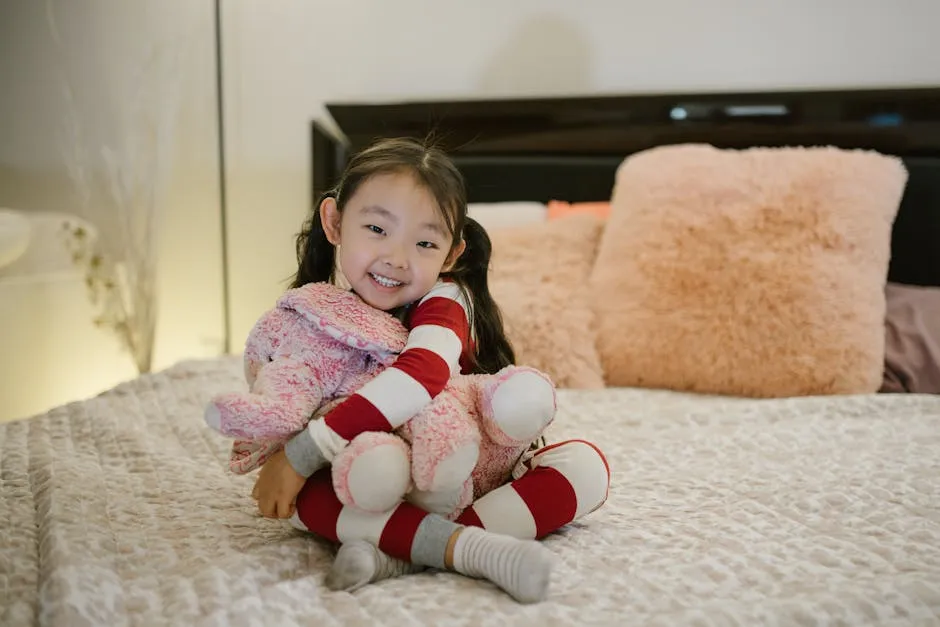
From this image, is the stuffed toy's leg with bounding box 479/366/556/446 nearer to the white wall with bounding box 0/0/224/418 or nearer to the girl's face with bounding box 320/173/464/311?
the girl's face with bounding box 320/173/464/311

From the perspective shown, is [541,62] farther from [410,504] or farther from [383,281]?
[410,504]

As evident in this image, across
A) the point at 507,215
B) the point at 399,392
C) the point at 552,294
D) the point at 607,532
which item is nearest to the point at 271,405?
the point at 399,392

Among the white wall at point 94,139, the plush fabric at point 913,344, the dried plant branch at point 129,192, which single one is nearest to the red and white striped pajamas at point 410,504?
the plush fabric at point 913,344

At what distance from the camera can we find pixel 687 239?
68.7 inches

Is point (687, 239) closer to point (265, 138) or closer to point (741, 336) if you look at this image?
point (741, 336)

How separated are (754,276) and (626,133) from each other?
701mm

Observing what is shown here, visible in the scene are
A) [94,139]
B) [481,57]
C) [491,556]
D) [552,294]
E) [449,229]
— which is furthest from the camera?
[481,57]

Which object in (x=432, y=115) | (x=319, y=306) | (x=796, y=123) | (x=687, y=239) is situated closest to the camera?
(x=319, y=306)

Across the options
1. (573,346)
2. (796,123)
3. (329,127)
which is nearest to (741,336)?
(573,346)

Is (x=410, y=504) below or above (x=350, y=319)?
below

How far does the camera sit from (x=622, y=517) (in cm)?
103

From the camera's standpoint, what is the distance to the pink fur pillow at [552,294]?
5.54 ft

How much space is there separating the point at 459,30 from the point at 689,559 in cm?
195

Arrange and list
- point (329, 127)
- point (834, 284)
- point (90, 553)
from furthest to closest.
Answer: point (329, 127)
point (834, 284)
point (90, 553)
